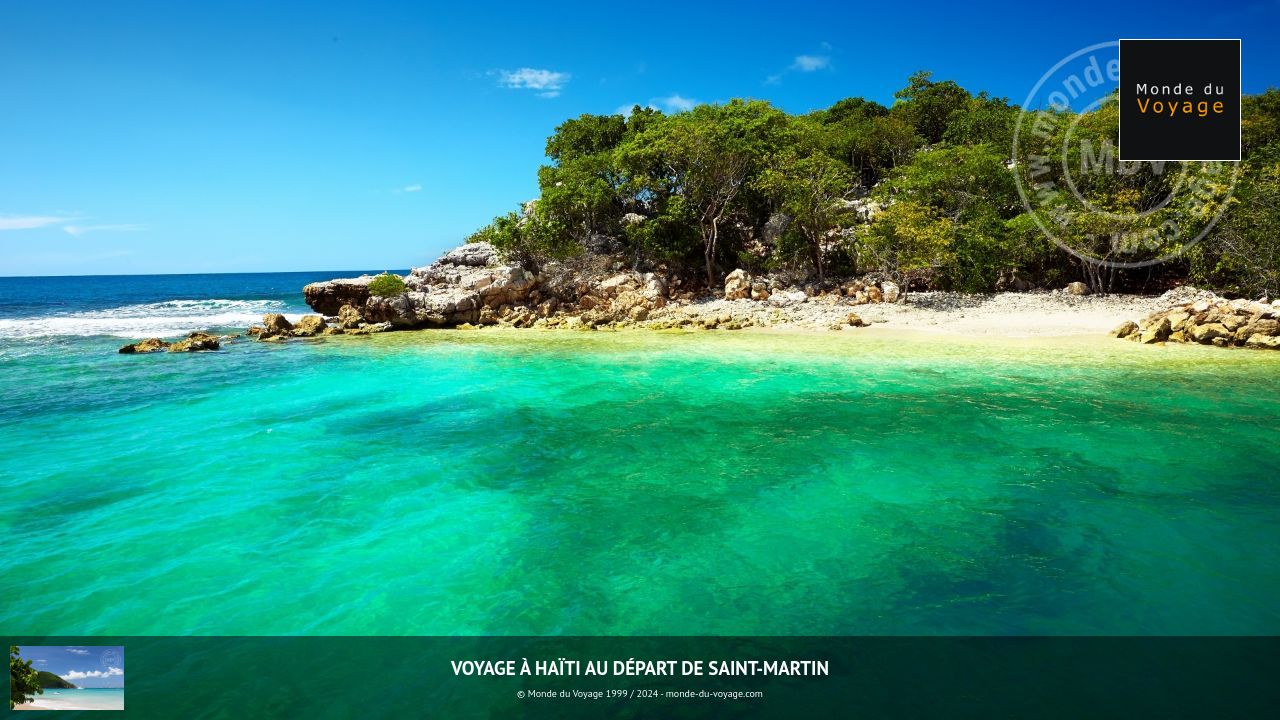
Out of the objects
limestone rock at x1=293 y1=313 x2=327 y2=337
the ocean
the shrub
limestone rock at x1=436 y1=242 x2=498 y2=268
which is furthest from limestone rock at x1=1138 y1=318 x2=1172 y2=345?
limestone rock at x1=293 y1=313 x2=327 y2=337

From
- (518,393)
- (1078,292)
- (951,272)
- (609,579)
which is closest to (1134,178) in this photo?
(1078,292)

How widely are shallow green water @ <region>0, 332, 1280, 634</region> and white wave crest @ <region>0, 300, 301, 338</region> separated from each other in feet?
70.3

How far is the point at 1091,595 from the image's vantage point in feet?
21.0

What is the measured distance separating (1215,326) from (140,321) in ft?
198

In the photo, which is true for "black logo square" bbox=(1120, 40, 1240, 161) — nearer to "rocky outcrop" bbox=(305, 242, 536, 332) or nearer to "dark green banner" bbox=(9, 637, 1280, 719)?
"dark green banner" bbox=(9, 637, 1280, 719)

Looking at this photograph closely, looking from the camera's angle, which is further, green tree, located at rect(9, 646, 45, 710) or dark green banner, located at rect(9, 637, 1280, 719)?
green tree, located at rect(9, 646, 45, 710)

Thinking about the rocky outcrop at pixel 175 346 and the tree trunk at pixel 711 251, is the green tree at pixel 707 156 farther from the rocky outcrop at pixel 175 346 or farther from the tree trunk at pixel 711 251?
the rocky outcrop at pixel 175 346

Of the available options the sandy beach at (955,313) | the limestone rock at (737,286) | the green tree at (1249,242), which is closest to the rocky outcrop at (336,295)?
the sandy beach at (955,313)

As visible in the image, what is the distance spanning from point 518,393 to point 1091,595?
1395cm

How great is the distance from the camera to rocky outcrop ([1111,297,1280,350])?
20094mm

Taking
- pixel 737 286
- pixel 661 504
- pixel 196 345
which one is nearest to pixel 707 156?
pixel 737 286


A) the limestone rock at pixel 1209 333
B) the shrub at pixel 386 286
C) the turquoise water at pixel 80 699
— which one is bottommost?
the turquoise water at pixel 80 699

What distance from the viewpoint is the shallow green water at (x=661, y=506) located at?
6.39 m

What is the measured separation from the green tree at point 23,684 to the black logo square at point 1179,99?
24.2 m
